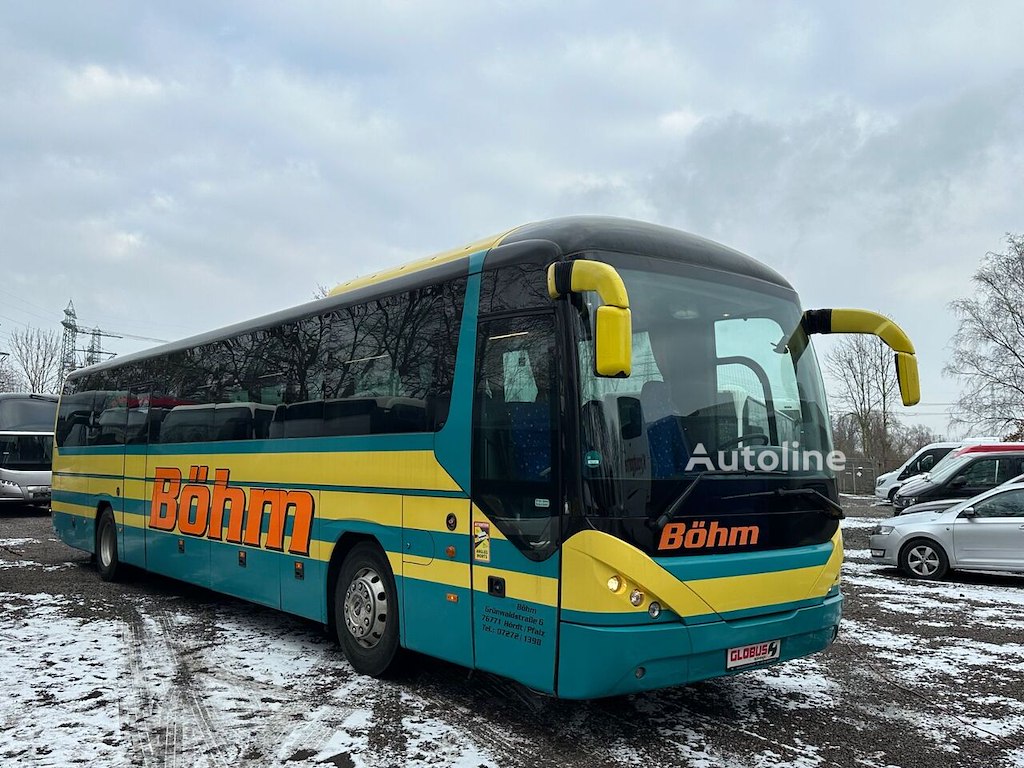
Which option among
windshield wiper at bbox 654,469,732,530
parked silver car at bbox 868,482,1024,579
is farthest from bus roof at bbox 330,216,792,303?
parked silver car at bbox 868,482,1024,579

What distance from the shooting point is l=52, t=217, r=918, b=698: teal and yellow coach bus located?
194 inches

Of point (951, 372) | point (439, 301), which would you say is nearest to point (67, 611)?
point (439, 301)

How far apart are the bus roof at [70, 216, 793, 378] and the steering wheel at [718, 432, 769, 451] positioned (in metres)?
1.20

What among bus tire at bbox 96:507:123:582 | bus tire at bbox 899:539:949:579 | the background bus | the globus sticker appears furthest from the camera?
the background bus

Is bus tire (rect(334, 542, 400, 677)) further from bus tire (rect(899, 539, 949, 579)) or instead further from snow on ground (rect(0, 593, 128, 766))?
bus tire (rect(899, 539, 949, 579))

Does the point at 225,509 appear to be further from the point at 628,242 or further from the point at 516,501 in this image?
the point at 628,242

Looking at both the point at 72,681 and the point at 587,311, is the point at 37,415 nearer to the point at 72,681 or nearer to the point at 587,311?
the point at 72,681

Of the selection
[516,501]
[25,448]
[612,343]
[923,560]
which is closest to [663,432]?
[612,343]

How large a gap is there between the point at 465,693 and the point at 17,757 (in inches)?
114

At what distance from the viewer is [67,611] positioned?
9484mm

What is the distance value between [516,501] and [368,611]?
6.95 feet

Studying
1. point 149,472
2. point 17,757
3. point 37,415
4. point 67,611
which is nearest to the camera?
point 17,757

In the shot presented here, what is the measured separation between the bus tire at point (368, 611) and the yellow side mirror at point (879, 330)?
147 inches

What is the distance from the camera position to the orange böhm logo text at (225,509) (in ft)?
25.4
